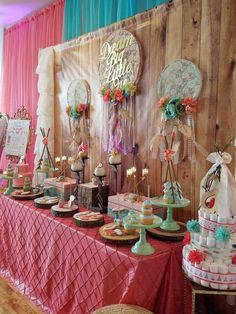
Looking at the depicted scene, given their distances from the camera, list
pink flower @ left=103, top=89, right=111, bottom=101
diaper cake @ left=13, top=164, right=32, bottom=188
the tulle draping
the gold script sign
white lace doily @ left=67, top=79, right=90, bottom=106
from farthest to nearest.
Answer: the tulle draping < diaper cake @ left=13, top=164, right=32, bottom=188 < white lace doily @ left=67, top=79, right=90, bottom=106 < pink flower @ left=103, top=89, right=111, bottom=101 < the gold script sign

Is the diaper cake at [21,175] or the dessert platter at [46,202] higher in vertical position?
the diaper cake at [21,175]

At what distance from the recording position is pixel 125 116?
7.02ft

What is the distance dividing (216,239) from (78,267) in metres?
0.78

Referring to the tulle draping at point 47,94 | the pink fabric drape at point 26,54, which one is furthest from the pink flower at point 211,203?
the pink fabric drape at point 26,54

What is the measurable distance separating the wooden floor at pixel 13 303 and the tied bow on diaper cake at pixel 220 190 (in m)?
1.29

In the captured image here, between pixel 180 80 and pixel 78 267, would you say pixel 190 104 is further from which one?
pixel 78 267

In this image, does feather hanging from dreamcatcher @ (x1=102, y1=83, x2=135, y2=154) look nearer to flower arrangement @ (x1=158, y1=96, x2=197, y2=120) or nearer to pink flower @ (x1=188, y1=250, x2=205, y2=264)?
flower arrangement @ (x1=158, y1=96, x2=197, y2=120)

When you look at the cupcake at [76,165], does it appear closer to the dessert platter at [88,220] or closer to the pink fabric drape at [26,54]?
the dessert platter at [88,220]

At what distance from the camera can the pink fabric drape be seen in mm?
3057

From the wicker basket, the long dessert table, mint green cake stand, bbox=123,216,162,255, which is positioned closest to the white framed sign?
A: the long dessert table

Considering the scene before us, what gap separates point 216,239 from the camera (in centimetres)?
128

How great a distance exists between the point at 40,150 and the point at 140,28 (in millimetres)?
1430

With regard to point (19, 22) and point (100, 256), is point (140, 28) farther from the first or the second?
point (19, 22)

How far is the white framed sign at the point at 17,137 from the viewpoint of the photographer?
307 centimetres
